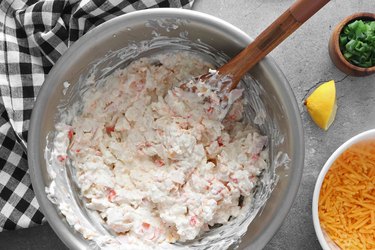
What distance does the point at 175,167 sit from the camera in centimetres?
150

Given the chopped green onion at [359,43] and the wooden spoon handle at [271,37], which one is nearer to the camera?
the wooden spoon handle at [271,37]

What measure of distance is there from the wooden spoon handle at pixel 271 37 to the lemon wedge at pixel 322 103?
26cm

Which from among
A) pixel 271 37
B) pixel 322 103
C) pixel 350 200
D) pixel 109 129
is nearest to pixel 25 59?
pixel 109 129

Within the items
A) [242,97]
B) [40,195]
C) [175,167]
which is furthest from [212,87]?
[40,195]

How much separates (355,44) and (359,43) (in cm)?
1

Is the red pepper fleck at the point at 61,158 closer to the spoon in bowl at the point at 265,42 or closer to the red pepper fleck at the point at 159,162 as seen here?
the red pepper fleck at the point at 159,162

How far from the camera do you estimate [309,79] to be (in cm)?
166

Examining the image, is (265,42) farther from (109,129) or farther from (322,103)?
(109,129)

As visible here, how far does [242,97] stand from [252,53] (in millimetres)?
193

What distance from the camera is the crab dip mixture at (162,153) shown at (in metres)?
1.49

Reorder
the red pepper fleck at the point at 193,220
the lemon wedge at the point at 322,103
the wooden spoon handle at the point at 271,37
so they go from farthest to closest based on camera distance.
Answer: the lemon wedge at the point at 322,103 < the red pepper fleck at the point at 193,220 < the wooden spoon handle at the point at 271,37

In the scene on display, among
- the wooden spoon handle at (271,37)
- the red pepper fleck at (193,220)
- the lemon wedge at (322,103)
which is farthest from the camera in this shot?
the lemon wedge at (322,103)

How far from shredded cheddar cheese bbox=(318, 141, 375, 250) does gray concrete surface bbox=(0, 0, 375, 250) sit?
64 mm

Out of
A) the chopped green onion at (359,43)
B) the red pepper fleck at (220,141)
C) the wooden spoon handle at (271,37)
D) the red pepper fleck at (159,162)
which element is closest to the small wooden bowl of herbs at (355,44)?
the chopped green onion at (359,43)
